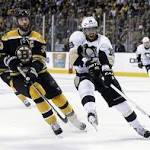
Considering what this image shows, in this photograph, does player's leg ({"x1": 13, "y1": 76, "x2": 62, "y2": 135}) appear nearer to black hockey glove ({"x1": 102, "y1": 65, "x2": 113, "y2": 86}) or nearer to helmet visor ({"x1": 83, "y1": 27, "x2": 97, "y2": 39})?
black hockey glove ({"x1": 102, "y1": 65, "x2": 113, "y2": 86})

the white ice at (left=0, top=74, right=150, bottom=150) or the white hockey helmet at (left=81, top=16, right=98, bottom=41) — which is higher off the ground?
the white hockey helmet at (left=81, top=16, right=98, bottom=41)

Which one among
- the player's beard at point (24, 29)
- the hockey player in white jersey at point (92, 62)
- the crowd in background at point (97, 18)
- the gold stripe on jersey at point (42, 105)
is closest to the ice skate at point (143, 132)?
the hockey player in white jersey at point (92, 62)

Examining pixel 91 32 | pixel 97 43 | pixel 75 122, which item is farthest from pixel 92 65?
pixel 75 122

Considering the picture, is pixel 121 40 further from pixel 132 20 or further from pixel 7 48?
pixel 7 48

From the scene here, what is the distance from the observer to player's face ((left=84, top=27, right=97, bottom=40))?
5613 millimetres

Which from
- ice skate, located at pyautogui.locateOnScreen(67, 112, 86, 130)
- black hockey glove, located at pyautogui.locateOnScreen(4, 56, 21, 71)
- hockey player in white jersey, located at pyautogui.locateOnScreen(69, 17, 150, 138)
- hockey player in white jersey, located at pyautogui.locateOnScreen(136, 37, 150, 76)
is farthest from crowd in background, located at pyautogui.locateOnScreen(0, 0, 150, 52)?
black hockey glove, located at pyautogui.locateOnScreen(4, 56, 21, 71)

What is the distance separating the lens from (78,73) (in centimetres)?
582

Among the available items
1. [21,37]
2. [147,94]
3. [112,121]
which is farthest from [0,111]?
[147,94]

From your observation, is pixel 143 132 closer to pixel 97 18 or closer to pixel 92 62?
pixel 92 62

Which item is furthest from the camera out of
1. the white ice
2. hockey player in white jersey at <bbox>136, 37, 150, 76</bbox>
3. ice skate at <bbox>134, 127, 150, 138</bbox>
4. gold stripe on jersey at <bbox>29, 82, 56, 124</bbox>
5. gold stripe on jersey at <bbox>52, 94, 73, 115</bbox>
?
hockey player in white jersey at <bbox>136, 37, 150, 76</bbox>

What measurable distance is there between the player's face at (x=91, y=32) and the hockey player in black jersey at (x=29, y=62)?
1.57 ft

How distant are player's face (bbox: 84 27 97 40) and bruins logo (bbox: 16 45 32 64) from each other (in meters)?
0.62

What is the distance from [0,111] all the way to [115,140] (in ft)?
9.37

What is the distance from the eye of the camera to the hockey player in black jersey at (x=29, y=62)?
5625 millimetres
